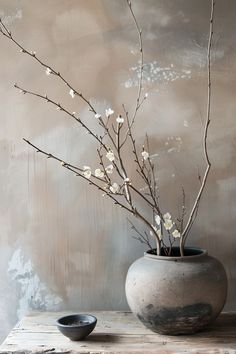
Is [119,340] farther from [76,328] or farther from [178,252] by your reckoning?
[178,252]

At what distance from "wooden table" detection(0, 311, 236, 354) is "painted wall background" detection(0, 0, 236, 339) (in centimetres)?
19

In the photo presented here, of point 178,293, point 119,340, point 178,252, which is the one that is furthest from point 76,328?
point 178,252

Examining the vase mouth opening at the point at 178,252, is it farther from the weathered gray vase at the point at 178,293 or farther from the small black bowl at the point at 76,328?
the small black bowl at the point at 76,328

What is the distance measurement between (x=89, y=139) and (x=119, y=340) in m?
0.70

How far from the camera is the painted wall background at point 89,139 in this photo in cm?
165

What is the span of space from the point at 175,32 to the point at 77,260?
0.89 m

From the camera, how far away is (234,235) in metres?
1.63

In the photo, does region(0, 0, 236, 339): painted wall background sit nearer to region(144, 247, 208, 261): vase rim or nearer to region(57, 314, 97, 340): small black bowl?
region(144, 247, 208, 261): vase rim

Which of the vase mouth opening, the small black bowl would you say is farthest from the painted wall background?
the small black bowl

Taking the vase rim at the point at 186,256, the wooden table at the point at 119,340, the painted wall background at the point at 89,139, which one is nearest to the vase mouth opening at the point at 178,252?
the vase rim at the point at 186,256

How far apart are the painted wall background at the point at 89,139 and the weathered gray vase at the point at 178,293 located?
0.29 meters

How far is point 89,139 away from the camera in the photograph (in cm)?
168

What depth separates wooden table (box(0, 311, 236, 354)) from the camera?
127cm

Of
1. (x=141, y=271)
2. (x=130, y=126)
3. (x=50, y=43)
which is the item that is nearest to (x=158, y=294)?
(x=141, y=271)
